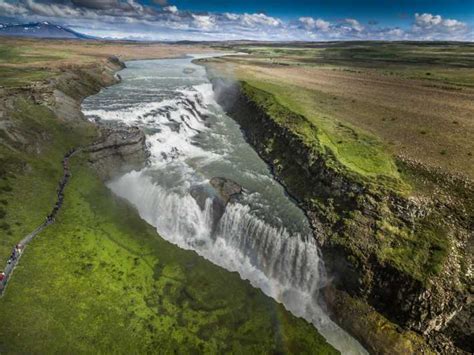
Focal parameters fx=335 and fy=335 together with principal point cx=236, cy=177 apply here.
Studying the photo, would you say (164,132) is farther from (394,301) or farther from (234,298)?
(394,301)

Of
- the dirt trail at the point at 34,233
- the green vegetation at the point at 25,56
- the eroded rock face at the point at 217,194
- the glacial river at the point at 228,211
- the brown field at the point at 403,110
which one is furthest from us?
the green vegetation at the point at 25,56

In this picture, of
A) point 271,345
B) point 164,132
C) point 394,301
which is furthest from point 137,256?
point 164,132

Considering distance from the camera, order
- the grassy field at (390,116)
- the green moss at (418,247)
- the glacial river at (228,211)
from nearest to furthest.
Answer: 1. the green moss at (418,247)
2. the glacial river at (228,211)
3. the grassy field at (390,116)

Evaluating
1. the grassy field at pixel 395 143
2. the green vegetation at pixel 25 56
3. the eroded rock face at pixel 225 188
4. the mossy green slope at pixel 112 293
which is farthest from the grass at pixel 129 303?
the green vegetation at pixel 25 56

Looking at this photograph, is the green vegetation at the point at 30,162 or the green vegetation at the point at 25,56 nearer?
the green vegetation at the point at 30,162

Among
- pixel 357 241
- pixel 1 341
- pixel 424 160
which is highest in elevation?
pixel 424 160

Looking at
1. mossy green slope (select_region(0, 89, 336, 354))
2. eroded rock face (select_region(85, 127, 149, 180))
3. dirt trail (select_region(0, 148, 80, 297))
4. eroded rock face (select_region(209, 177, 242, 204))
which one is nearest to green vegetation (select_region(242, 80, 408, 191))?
eroded rock face (select_region(209, 177, 242, 204))

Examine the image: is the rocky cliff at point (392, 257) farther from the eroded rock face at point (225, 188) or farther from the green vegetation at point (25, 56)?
the green vegetation at point (25, 56)
